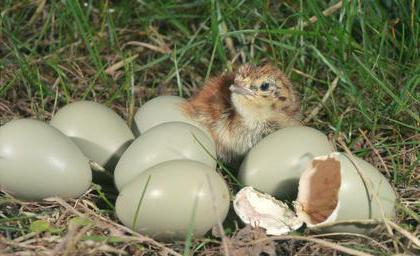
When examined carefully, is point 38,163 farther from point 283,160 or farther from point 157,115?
point 283,160

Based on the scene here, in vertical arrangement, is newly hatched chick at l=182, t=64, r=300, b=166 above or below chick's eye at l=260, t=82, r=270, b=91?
below

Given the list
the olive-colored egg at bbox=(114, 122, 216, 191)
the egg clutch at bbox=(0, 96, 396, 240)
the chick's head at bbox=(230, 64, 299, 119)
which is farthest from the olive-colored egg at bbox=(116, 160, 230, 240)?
the chick's head at bbox=(230, 64, 299, 119)

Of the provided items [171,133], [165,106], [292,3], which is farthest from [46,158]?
[292,3]

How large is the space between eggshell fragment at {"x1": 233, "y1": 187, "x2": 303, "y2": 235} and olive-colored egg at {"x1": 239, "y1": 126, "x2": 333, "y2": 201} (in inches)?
1.5

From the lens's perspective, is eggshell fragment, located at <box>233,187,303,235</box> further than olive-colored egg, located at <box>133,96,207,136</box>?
No

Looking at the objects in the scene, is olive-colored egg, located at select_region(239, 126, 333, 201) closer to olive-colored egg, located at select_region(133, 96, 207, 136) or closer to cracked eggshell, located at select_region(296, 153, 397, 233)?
cracked eggshell, located at select_region(296, 153, 397, 233)

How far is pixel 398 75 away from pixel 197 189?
3.74ft

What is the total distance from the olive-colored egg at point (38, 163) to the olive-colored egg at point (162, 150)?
126 mm

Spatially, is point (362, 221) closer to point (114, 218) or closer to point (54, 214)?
point (114, 218)

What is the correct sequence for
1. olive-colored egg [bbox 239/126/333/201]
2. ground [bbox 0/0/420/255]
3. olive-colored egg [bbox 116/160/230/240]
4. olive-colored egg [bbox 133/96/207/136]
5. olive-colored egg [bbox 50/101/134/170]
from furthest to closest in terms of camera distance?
olive-colored egg [bbox 133/96/207/136] → olive-colored egg [bbox 50/101/134/170] → olive-colored egg [bbox 239/126/333/201] → ground [bbox 0/0/420/255] → olive-colored egg [bbox 116/160/230/240]

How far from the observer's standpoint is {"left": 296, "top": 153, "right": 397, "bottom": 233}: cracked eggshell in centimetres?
205

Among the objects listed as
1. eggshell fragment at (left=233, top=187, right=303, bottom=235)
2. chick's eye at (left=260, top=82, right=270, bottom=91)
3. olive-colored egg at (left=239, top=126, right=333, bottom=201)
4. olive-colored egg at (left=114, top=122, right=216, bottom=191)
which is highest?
chick's eye at (left=260, top=82, right=270, bottom=91)

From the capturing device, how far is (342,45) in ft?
9.16

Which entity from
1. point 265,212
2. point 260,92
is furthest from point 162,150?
point 260,92
